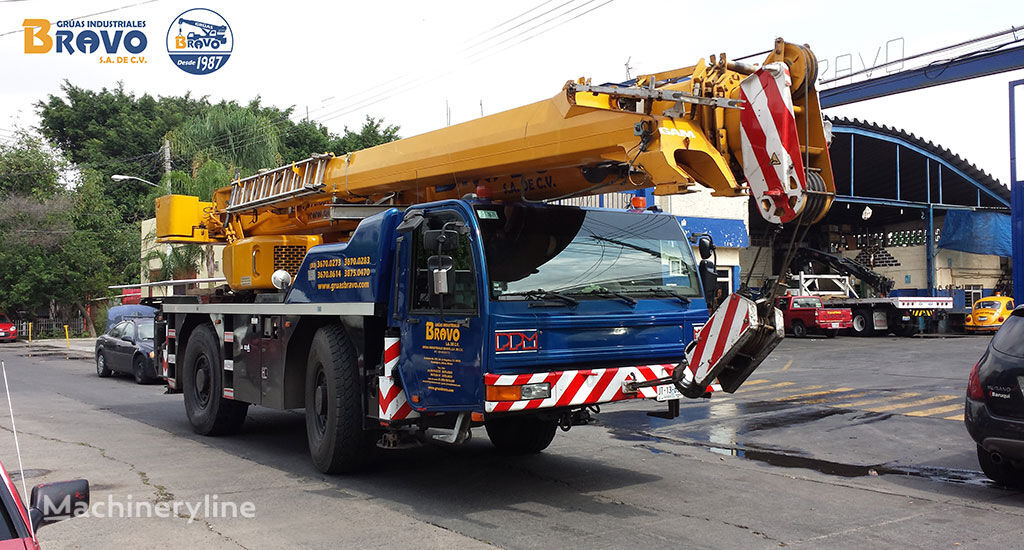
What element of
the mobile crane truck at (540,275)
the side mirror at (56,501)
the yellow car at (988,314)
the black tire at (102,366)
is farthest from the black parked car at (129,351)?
the yellow car at (988,314)

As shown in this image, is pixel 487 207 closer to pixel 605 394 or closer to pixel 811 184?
pixel 605 394

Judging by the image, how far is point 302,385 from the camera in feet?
29.5

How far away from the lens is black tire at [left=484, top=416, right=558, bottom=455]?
30.1ft

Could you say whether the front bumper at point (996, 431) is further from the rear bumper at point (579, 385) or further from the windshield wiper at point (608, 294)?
the windshield wiper at point (608, 294)

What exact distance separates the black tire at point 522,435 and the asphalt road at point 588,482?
0.16m

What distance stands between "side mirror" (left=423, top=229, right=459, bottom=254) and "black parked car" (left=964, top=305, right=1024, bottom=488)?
4.56 metres

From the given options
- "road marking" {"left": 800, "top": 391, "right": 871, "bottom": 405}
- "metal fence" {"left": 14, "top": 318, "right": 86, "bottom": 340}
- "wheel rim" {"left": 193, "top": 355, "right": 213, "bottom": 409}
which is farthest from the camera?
"metal fence" {"left": 14, "top": 318, "right": 86, "bottom": 340}

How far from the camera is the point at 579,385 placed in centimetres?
689

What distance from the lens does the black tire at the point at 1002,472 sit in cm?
752

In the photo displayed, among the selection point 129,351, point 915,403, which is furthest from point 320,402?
point 129,351

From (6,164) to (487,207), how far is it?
1781 inches

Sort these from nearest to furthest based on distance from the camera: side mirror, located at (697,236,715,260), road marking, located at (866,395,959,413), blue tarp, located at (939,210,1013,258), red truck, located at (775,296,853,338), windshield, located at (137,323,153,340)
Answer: side mirror, located at (697,236,715,260) < road marking, located at (866,395,959,413) < windshield, located at (137,323,153,340) < red truck, located at (775,296,853,338) < blue tarp, located at (939,210,1013,258)

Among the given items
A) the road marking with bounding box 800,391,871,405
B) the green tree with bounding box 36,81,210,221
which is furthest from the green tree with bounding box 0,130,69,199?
the road marking with bounding box 800,391,871,405

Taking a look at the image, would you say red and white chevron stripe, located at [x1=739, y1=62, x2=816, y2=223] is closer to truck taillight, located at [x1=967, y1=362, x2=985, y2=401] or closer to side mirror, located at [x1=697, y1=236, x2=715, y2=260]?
side mirror, located at [x1=697, y1=236, x2=715, y2=260]
